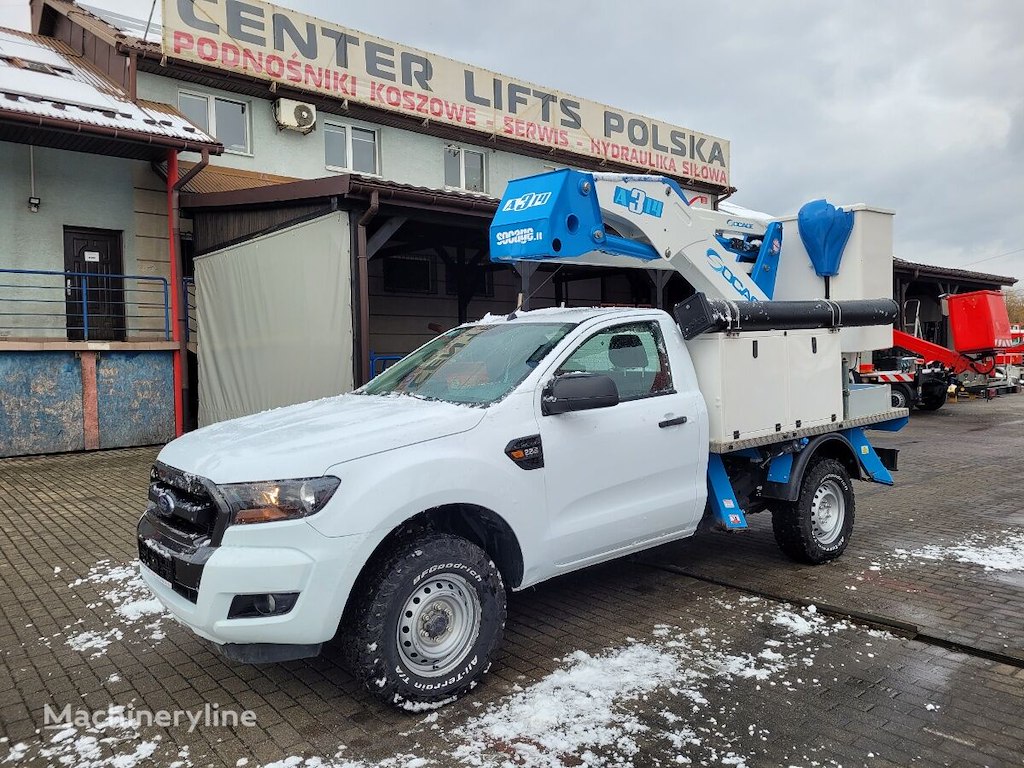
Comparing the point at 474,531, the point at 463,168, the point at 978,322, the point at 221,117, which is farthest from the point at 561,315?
the point at 978,322

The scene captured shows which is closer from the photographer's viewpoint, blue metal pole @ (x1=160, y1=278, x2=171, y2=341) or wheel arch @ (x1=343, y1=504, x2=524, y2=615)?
wheel arch @ (x1=343, y1=504, x2=524, y2=615)

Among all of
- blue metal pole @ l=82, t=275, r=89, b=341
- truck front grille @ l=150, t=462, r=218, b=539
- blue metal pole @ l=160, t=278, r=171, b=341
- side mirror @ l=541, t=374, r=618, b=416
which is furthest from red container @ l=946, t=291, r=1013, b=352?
truck front grille @ l=150, t=462, r=218, b=539

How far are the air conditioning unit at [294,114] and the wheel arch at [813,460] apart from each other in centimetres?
1202

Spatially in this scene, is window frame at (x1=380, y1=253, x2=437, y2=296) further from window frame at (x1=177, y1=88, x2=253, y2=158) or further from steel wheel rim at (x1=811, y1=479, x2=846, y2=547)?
steel wheel rim at (x1=811, y1=479, x2=846, y2=547)

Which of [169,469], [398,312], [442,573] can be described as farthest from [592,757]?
[398,312]

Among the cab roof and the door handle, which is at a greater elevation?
the cab roof

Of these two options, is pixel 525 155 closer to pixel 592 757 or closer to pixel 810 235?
pixel 810 235

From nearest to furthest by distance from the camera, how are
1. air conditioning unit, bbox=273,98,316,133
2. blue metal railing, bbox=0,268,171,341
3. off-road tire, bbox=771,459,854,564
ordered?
off-road tire, bbox=771,459,854,564
blue metal railing, bbox=0,268,171,341
air conditioning unit, bbox=273,98,316,133

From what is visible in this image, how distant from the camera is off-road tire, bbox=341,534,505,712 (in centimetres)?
332

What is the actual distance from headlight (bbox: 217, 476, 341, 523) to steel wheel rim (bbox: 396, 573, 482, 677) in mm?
659

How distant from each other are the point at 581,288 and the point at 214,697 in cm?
1652

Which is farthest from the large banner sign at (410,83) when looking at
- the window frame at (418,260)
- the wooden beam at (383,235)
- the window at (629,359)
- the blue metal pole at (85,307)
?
the window at (629,359)

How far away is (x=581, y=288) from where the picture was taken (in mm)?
19359

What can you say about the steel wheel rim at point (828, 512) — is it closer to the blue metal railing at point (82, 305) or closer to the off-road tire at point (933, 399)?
the blue metal railing at point (82, 305)
